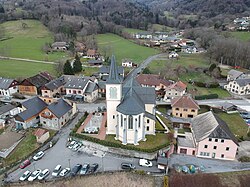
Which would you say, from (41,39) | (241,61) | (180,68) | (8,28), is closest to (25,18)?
(8,28)

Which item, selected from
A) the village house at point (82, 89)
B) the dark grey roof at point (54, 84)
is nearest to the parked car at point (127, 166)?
the village house at point (82, 89)

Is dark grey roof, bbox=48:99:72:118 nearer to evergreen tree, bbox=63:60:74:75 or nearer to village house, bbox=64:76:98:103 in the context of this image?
village house, bbox=64:76:98:103

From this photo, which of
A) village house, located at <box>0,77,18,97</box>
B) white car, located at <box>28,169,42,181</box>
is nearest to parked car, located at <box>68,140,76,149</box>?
white car, located at <box>28,169,42,181</box>

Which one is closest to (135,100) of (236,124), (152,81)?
(236,124)

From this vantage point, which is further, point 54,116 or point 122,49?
point 122,49

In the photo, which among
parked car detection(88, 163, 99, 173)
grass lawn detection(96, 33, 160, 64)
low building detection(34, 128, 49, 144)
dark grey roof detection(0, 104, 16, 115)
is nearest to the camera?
parked car detection(88, 163, 99, 173)

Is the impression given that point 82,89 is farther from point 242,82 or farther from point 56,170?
point 242,82
